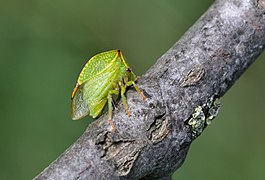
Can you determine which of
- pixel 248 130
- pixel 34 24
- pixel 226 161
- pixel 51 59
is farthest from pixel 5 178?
pixel 248 130

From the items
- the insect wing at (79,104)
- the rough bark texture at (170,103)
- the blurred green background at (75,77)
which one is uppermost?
the blurred green background at (75,77)

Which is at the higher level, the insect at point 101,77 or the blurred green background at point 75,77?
the blurred green background at point 75,77

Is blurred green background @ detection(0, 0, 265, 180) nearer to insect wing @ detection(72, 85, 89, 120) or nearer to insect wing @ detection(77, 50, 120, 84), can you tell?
insect wing @ detection(72, 85, 89, 120)

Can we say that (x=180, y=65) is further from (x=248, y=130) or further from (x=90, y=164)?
(x=248, y=130)

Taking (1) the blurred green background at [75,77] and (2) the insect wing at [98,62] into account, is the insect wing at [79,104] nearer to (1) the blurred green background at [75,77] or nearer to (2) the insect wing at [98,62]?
(2) the insect wing at [98,62]

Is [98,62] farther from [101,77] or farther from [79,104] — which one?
[79,104]

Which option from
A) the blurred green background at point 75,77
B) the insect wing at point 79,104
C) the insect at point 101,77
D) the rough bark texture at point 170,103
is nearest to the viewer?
the rough bark texture at point 170,103

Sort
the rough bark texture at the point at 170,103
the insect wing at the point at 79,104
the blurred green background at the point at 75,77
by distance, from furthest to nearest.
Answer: the blurred green background at the point at 75,77
the insect wing at the point at 79,104
the rough bark texture at the point at 170,103

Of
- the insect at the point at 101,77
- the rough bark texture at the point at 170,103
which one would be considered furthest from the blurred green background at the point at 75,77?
the rough bark texture at the point at 170,103

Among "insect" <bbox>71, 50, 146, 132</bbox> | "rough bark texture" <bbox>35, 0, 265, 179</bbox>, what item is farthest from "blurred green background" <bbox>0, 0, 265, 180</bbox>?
"rough bark texture" <bbox>35, 0, 265, 179</bbox>
